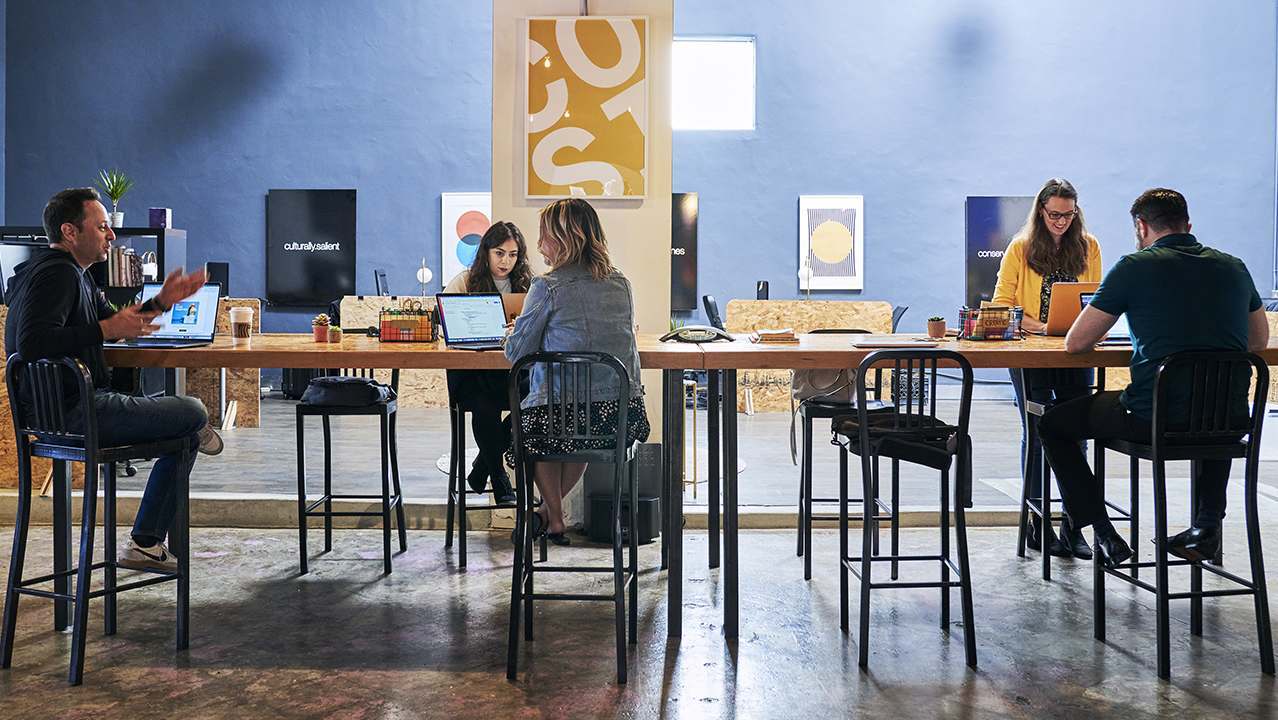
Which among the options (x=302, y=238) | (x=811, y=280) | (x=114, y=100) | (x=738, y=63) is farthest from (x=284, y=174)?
(x=811, y=280)

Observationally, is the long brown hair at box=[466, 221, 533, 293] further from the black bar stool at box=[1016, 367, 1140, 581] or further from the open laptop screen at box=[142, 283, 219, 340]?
the black bar stool at box=[1016, 367, 1140, 581]

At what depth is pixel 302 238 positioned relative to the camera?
1097cm

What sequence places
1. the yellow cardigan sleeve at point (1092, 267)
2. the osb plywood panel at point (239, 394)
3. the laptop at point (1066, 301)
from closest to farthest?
the laptop at point (1066, 301) → the yellow cardigan sleeve at point (1092, 267) → the osb plywood panel at point (239, 394)

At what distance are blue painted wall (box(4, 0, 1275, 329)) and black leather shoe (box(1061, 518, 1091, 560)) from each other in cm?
698

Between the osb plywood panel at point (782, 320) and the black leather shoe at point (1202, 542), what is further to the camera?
the osb plywood panel at point (782, 320)

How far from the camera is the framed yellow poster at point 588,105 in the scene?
4660 mm

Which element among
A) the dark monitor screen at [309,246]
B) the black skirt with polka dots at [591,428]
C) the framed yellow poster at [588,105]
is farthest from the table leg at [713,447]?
the dark monitor screen at [309,246]

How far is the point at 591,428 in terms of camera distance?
321 cm

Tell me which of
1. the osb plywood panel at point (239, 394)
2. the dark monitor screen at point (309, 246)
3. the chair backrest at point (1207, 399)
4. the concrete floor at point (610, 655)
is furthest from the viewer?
the dark monitor screen at point (309, 246)

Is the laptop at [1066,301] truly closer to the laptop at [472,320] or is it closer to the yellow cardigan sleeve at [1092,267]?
the yellow cardigan sleeve at [1092,267]

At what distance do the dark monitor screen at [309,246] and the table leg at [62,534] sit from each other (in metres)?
7.77

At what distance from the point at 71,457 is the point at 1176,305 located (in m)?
3.11

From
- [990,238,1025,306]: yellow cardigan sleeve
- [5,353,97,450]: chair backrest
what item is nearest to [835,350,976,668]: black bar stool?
[990,238,1025,306]: yellow cardigan sleeve

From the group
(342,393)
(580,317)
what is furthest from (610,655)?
(342,393)
